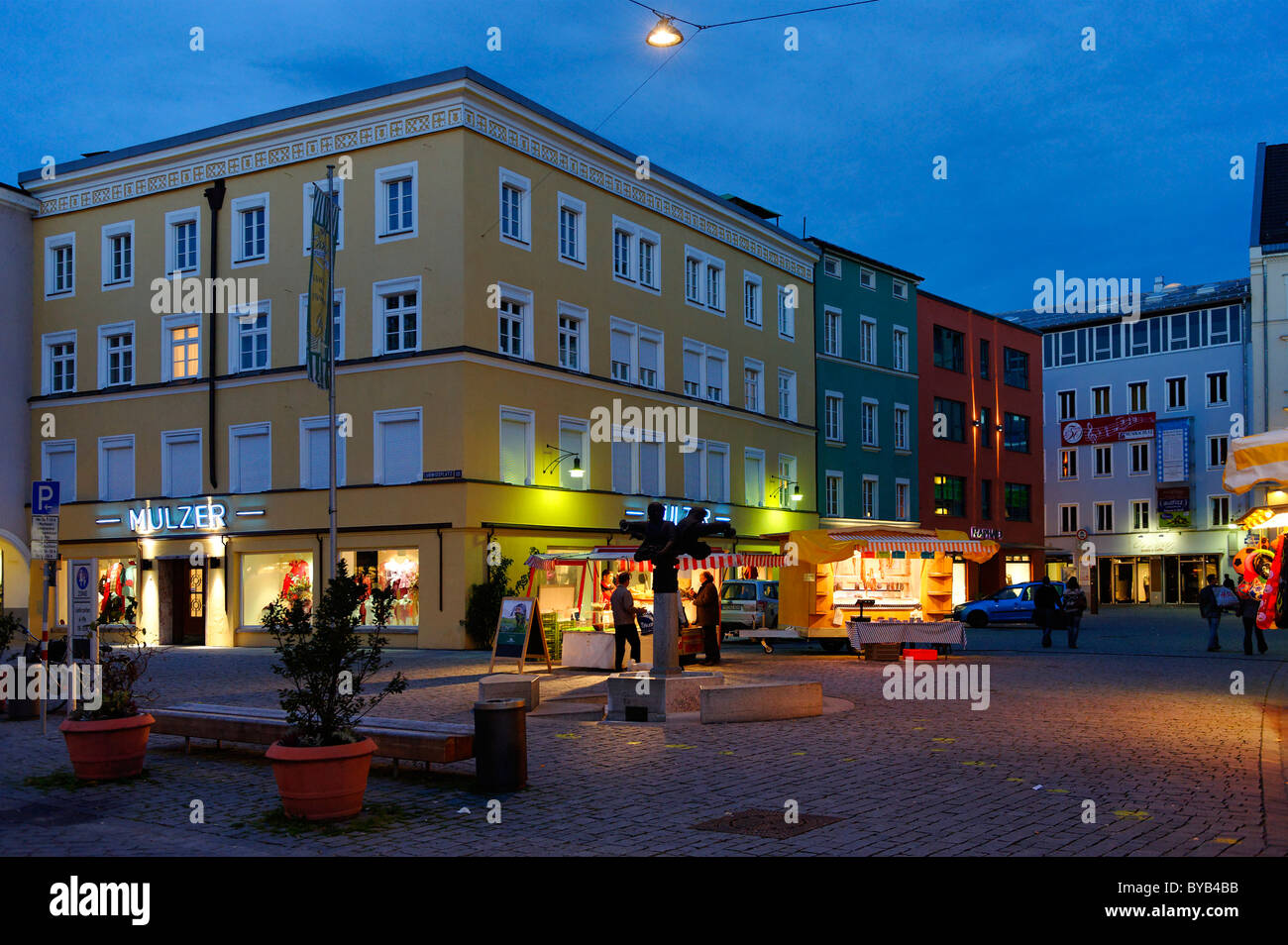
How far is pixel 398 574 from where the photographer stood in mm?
32375

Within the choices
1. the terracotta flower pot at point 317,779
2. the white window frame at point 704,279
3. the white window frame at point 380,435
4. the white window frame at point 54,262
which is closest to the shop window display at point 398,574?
the white window frame at point 380,435

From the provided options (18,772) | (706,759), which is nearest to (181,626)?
(18,772)

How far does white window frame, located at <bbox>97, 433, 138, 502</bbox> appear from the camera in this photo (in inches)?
1451

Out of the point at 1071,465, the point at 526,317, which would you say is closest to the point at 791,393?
the point at 526,317

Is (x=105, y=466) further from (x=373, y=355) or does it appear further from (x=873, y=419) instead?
(x=873, y=419)

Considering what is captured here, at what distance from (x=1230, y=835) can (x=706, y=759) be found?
500 centimetres

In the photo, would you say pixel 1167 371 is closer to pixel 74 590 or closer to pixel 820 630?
pixel 820 630

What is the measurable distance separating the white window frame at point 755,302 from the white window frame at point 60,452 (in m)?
23.1

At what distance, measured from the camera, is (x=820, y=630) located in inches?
A: 1135

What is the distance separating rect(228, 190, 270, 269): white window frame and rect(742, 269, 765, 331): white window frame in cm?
1772

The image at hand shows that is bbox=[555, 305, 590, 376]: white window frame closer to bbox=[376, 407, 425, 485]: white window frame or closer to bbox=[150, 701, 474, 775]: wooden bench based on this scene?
bbox=[376, 407, 425, 485]: white window frame

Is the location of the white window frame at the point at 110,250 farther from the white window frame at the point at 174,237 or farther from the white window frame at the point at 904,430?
the white window frame at the point at 904,430

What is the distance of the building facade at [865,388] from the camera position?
49.8m
